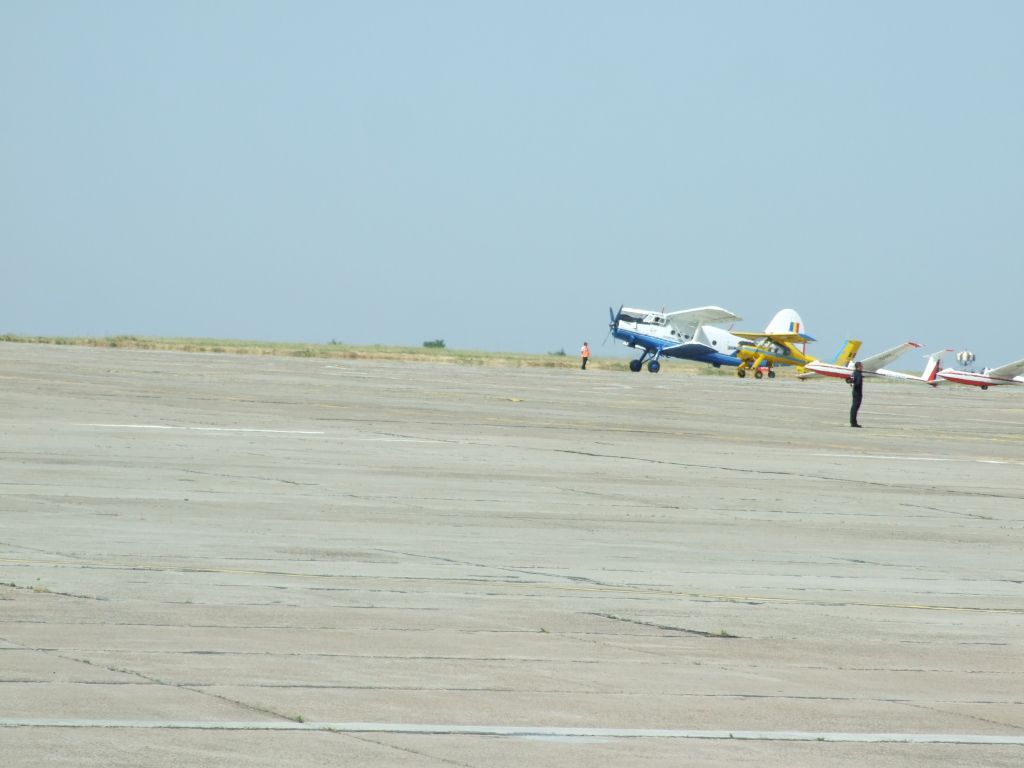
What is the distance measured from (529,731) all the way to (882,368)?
291ft

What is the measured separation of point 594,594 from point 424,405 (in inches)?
1173

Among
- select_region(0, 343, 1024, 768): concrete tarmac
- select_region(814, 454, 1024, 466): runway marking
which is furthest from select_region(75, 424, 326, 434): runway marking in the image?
select_region(814, 454, 1024, 466): runway marking

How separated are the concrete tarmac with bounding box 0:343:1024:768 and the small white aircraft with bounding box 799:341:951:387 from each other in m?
57.5

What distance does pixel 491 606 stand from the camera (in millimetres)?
10828

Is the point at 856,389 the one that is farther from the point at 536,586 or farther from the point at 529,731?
the point at 529,731

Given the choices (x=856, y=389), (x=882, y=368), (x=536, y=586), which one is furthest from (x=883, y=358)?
(x=536, y=586)

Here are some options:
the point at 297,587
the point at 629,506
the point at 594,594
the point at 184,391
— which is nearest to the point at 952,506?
the point at 629,506

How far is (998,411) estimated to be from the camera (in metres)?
57.5

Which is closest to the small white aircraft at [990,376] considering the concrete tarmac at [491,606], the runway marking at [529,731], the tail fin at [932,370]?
the tail fin at [932,370]

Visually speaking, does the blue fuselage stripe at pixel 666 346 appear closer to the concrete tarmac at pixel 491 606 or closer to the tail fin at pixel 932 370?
the tail fin at pixel 932 370

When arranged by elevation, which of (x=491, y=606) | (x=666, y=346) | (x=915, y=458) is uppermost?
(x=666, y=346)

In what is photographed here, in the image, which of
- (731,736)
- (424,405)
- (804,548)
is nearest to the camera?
(731,736)

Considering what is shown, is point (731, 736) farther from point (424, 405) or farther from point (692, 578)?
point (424, 405)

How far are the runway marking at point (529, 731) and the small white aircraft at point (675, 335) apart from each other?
3315 inches
